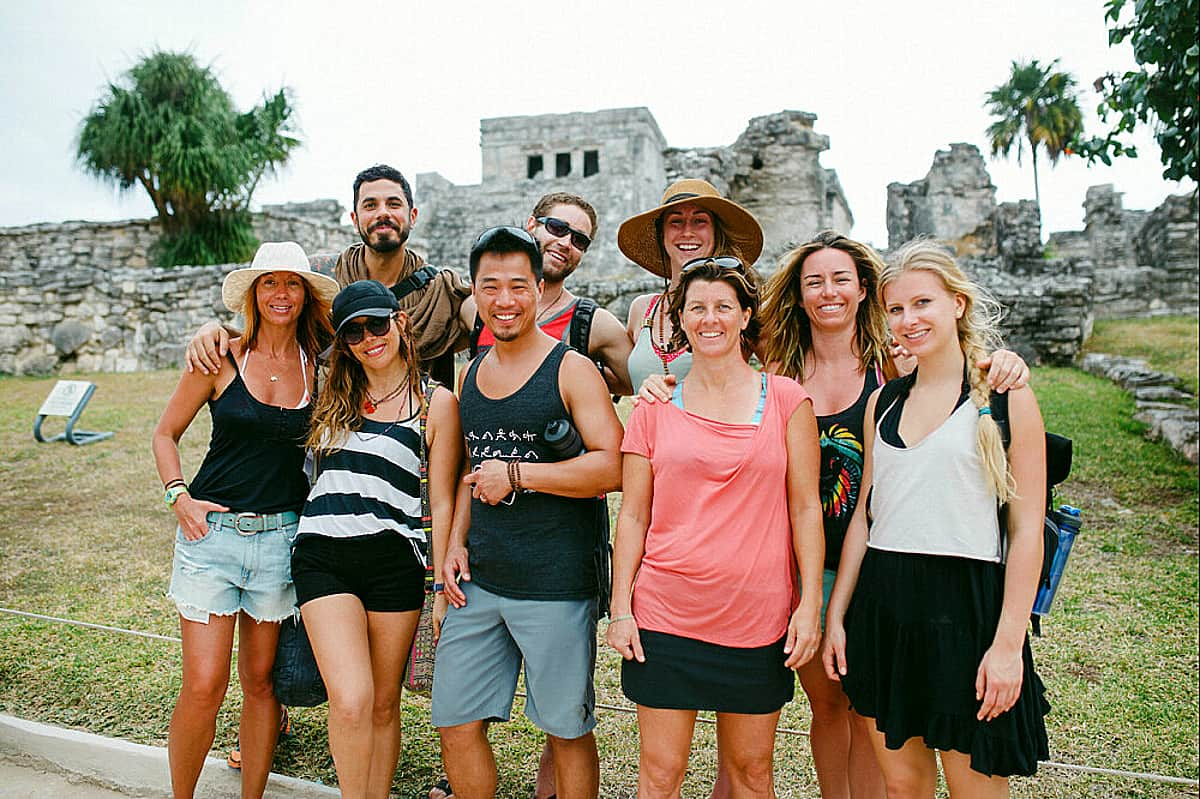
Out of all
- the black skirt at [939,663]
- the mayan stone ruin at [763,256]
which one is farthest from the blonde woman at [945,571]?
the mayan stone ruin at [763,256]

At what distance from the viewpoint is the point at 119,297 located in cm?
1359

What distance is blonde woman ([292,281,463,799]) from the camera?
8.71 ft

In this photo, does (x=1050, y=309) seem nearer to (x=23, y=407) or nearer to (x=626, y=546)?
(x=626, y=546)

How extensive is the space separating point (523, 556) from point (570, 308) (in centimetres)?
120

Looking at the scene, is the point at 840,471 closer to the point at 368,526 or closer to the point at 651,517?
the point at 651,517

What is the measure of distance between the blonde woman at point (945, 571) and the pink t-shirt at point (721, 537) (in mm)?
265

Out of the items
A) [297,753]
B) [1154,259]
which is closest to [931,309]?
[297,753]

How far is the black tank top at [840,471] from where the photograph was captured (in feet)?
8.67

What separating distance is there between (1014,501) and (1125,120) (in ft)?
19.5

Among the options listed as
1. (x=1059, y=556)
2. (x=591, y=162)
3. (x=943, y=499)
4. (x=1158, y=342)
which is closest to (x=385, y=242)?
(x=943, y=499)

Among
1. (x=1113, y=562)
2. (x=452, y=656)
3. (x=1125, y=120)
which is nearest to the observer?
(x=452, y=656)

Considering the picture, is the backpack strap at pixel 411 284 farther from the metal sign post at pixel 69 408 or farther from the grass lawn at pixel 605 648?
the metal sign post at pixel 69 408

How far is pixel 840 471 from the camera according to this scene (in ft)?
8.77

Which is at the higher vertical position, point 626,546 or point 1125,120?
point 1125,120
